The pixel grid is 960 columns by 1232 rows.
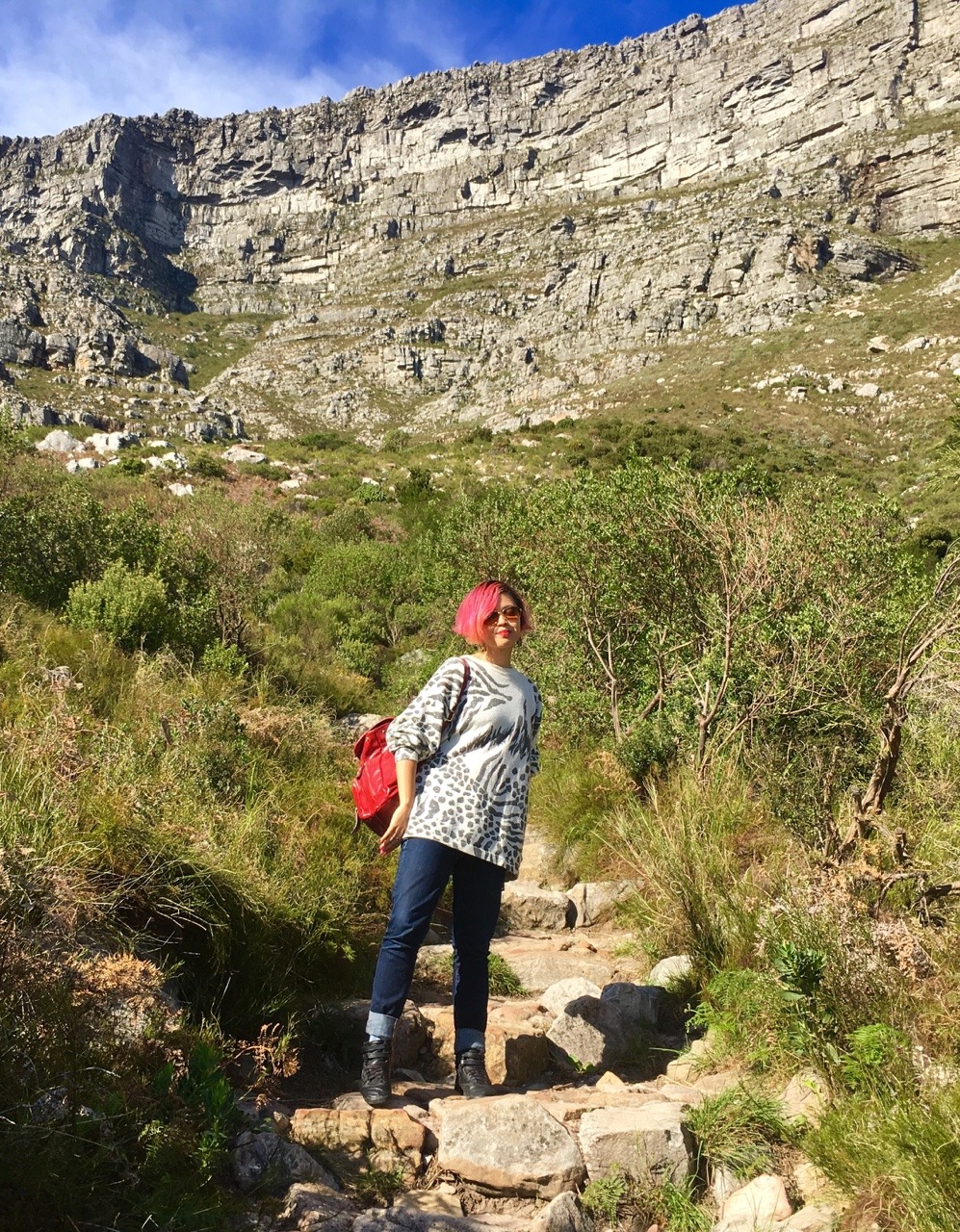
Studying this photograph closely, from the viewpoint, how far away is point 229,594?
9617 mm

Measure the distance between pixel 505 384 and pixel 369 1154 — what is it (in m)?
68.1

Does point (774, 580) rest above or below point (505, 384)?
below

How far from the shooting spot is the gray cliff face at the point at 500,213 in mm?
62044

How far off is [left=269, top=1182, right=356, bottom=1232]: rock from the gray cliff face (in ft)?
175

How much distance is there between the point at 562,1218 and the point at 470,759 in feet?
4.51

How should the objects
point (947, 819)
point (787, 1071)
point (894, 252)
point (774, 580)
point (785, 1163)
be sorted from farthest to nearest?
1. point (894, 252)
2. point (774, 580)
3. point (947, 819)
4. point (787, 1071)
5. point (785, 1163)

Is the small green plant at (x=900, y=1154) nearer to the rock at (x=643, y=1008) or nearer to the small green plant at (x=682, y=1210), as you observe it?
the small green plant at (x=682, y=1210)

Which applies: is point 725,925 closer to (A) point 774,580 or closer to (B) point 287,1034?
(B) point 287,1034

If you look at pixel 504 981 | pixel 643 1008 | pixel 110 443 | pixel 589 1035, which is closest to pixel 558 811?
pixel 504 981

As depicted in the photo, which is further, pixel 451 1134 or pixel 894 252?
pixel 894 252

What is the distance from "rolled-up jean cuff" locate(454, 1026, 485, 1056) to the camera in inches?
107

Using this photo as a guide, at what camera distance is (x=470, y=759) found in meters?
2.78

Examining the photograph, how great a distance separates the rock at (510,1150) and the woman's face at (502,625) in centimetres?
160

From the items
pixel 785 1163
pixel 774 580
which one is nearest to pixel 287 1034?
pixel 785 1163
